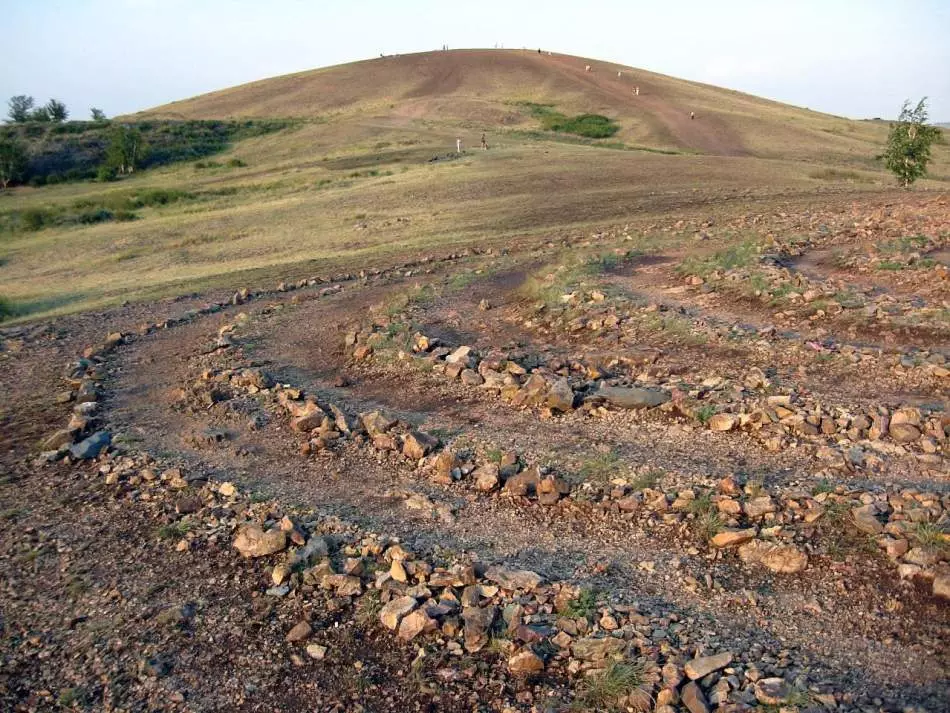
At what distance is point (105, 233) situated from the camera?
80.6ft

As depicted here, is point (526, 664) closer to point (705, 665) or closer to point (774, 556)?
point (705, 665)

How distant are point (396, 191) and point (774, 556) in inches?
865

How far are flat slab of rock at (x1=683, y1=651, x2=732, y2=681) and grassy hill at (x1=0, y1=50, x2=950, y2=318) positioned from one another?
13.5 meters

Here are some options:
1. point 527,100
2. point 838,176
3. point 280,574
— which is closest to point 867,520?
point 280,574

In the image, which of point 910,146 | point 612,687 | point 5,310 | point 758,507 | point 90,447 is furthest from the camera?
point 910,146

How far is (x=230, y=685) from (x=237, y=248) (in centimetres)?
1784

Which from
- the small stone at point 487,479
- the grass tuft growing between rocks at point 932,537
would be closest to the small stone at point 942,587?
the grass tuft growing between rocks at point 932,537

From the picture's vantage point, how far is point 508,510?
5.88 meters

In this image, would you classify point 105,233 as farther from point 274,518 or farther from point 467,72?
point 467,72

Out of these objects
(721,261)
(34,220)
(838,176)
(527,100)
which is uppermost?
(527,100)

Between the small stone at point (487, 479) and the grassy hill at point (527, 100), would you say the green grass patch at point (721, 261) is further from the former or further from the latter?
the grassy hill at point (527, 100)

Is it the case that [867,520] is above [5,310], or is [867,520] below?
above

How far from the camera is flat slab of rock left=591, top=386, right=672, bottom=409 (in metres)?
7.38

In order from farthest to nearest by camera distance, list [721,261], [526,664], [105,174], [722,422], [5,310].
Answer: [105,174] → [5,310] → [721,261] → [722,422] → [526,664]
